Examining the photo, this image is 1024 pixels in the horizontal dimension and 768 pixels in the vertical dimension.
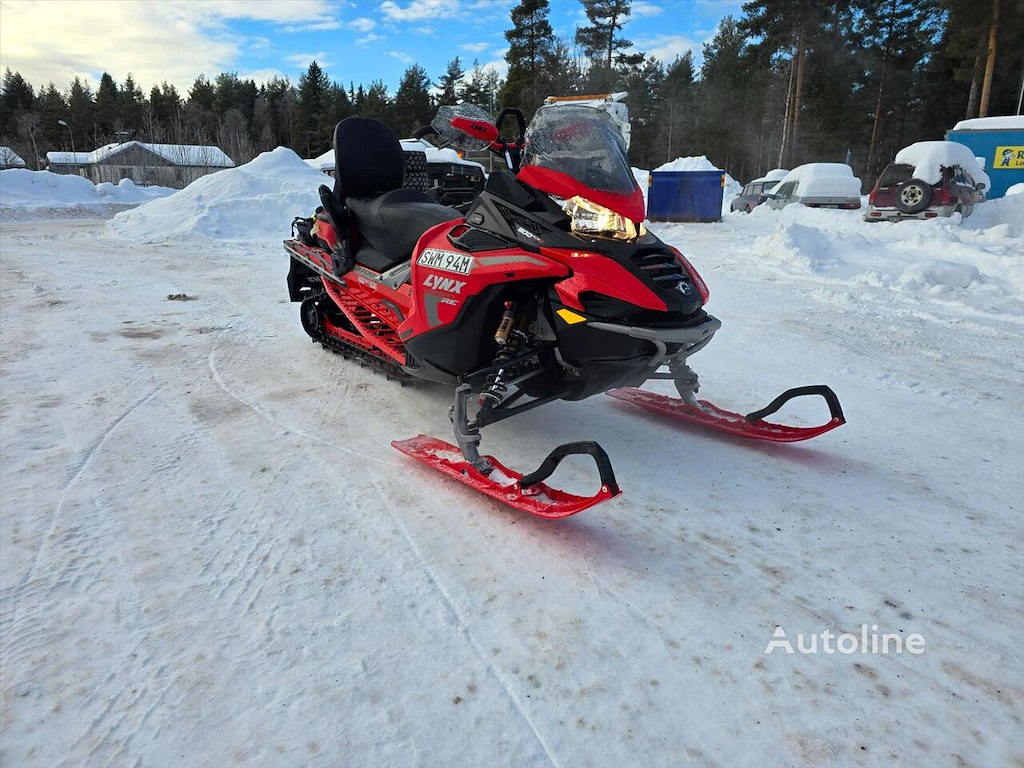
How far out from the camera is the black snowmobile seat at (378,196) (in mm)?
3934

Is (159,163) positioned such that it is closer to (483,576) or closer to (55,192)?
(55,192)

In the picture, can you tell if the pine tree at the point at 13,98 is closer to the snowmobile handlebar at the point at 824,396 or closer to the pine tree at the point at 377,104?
the pine tree at the point at 377,104

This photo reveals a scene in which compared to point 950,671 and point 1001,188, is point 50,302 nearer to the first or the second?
point 950,671

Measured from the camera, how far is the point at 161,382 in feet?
13.4

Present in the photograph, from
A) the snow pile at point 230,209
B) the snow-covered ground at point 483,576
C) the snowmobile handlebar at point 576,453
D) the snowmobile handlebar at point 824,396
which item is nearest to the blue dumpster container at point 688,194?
the snow pile at point 230,209

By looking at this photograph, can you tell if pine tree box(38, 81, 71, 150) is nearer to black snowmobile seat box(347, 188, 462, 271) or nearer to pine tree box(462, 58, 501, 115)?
pine tree box(462, 58, 501, 115)

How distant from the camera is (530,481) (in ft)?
8.13

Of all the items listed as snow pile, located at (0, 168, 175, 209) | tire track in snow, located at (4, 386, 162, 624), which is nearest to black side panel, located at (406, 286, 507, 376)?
tire track in snow, located at (4, 386, 162, 624)

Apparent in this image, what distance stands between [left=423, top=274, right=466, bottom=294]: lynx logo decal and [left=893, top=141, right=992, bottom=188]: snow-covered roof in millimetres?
13260

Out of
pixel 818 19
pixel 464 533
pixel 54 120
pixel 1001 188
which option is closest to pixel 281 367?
pixel 464 533

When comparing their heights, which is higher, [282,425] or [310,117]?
[310,117]

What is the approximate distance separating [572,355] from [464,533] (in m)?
0.88

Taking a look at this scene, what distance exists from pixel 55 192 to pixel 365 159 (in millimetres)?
26059

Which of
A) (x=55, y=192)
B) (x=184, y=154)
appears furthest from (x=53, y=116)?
(x=55, y=192)
